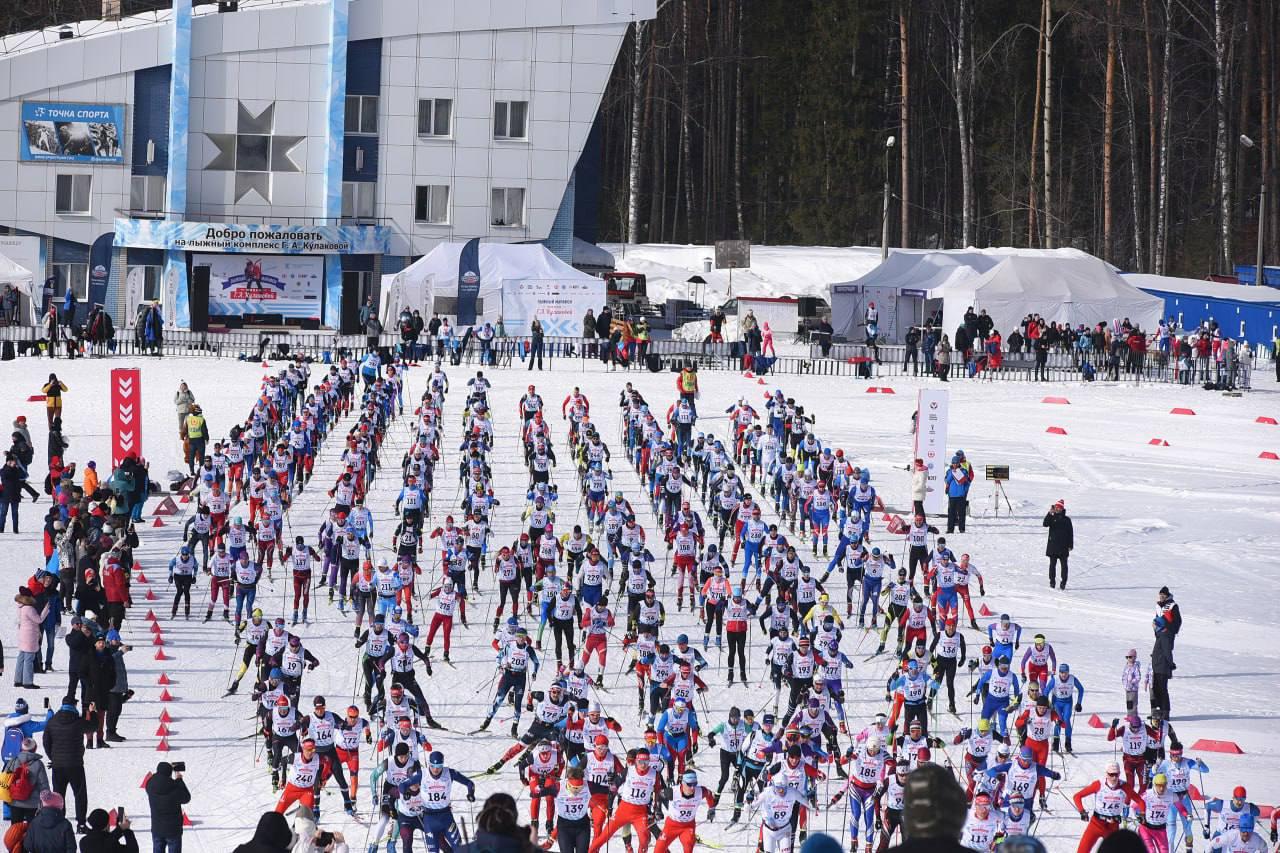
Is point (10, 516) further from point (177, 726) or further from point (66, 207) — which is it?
point (66, 207)

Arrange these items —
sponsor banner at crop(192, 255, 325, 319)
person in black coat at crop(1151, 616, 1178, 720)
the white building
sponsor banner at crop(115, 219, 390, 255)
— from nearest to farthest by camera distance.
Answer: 1. person in black coat at crop(1151, 616, 1178, 720)
2. sponsor banner at crop(115, 219, 390, 255)
3. sponsor banner at crop(192, 255, 325, 319)
4. the white building

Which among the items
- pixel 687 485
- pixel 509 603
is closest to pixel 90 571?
pixel 509 603

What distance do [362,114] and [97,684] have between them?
122ft

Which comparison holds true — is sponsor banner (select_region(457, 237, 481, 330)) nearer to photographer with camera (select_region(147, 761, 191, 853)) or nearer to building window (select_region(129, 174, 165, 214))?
building window (select_region(129, 174, 165, 214))

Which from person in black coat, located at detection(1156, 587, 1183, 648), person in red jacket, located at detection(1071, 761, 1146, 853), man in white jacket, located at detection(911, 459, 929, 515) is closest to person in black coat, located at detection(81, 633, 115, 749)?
person in red jacket, located at detection(1071, 761, 1146, 853)

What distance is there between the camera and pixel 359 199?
169ft

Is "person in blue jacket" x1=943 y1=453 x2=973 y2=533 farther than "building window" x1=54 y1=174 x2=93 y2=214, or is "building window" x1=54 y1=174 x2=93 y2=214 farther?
"building window" x1=54 y1=174 x2=93 y2=214

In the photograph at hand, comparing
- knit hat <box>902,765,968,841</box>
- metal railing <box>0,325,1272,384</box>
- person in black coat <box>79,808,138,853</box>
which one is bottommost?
person in black coat <box>79,808,138,853</box>

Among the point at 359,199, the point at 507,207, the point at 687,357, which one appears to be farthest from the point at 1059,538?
the point at 359,199

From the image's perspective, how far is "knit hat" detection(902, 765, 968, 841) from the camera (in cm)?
452

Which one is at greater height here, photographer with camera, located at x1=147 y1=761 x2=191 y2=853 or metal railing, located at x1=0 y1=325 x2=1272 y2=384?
metal railing, located at x1=0 y1=325 x2=1272 y2=384

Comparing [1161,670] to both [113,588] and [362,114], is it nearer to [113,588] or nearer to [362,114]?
[113,588]

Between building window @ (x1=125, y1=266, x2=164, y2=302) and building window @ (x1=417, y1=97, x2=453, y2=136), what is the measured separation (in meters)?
8.48

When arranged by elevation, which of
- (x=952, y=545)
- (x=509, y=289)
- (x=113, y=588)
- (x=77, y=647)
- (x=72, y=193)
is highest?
(x=72, y=193)
